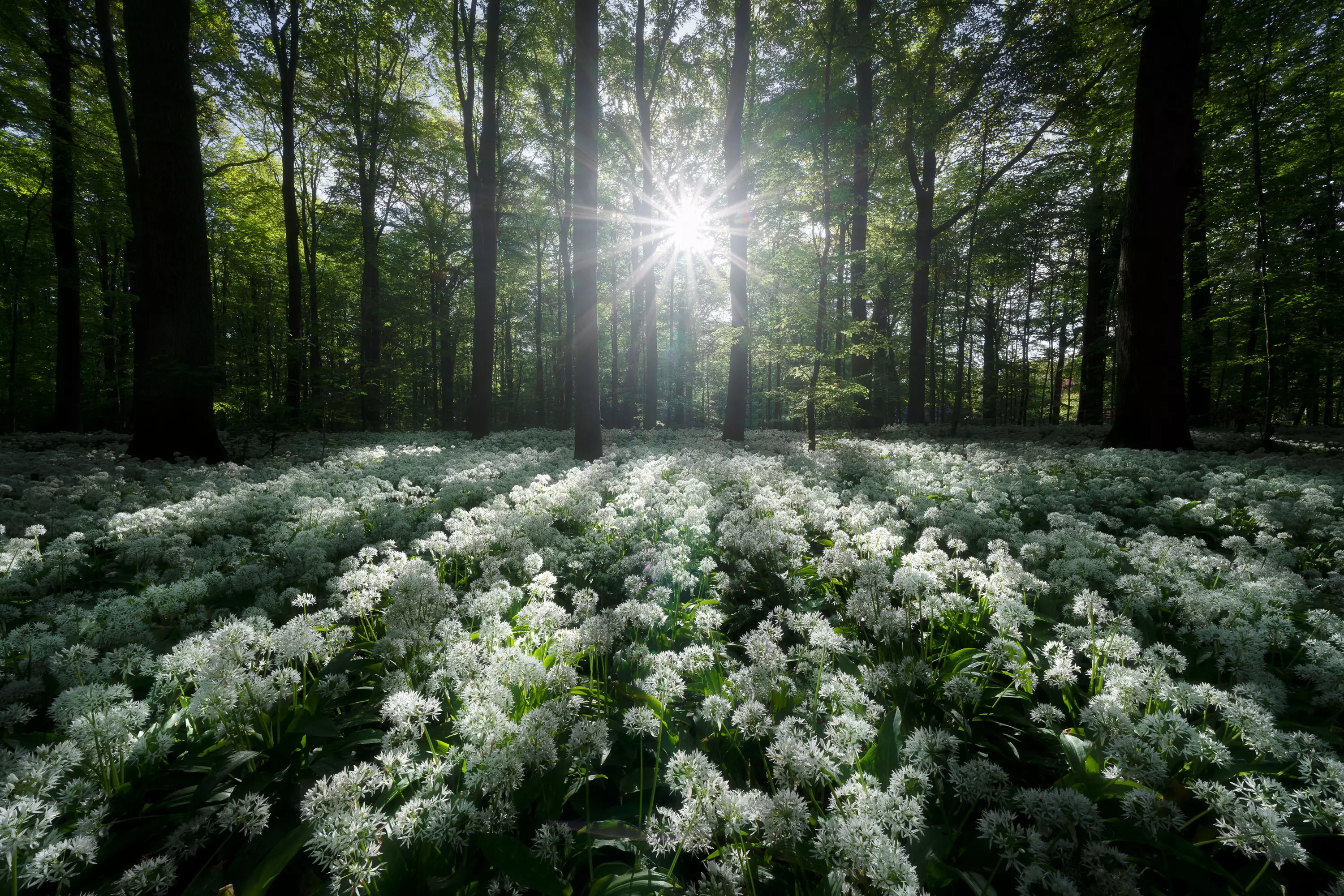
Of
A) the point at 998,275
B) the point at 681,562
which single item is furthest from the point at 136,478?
the point at 998,275

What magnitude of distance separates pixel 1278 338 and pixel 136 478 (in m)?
24.4

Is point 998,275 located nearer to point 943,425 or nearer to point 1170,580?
point 943,425

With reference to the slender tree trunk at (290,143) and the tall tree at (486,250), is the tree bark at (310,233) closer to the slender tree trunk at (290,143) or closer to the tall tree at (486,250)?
the slender tree trunk at (290,143)

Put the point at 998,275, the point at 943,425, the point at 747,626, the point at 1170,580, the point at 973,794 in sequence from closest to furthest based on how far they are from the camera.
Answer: the point at 973,794 → the point at 1170,580 → the point at 747,626 → the point at 998,275 → the point at 943,425

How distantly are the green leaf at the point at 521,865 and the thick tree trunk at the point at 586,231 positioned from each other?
7.57 m

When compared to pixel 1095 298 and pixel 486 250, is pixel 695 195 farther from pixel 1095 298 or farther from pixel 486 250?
pixel 1095 298

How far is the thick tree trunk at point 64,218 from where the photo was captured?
12539mm

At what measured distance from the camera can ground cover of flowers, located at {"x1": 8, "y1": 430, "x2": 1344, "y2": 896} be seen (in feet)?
4.95

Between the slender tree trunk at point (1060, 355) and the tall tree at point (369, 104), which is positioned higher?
the tall tree at point (369, 104)

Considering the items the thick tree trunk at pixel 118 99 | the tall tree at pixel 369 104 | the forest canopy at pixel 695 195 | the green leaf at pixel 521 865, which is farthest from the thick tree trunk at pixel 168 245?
the green leaf at pixel 521 865

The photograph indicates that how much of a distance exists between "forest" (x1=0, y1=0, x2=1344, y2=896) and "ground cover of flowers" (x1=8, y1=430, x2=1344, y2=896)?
27 millimetres

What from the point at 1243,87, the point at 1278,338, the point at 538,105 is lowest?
the point at 1278,338

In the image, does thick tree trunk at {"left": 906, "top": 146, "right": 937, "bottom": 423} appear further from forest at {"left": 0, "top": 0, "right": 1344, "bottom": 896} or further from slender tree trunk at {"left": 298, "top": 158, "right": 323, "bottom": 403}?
slender tree trunk at {"left": 298, "top": 158, "right": 323, "bottom": 403}

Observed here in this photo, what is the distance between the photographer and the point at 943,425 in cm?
1588
